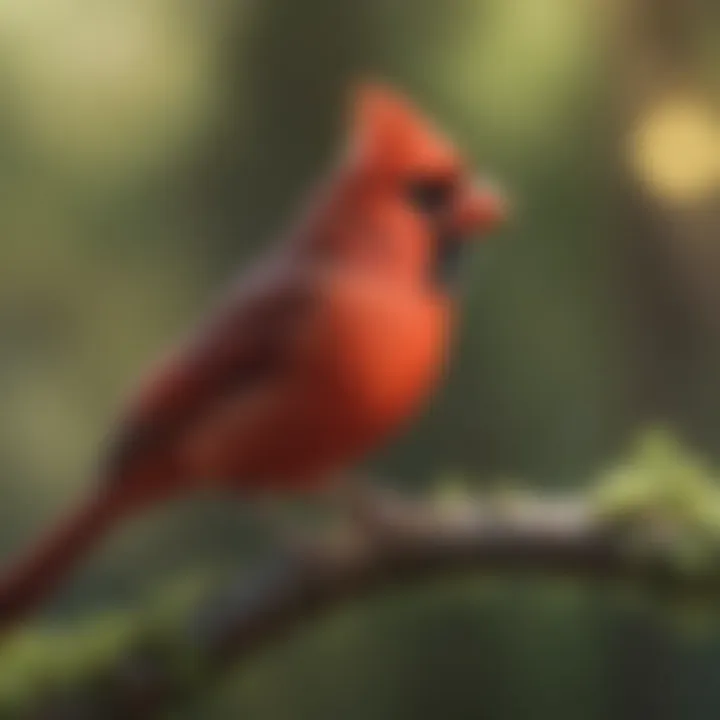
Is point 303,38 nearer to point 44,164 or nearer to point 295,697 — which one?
point 44,164

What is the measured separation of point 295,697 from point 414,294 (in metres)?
0.32

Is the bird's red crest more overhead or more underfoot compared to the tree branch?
more overhead

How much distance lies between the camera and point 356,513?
1216mm

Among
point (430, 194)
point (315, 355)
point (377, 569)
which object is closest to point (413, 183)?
point (430, 194)

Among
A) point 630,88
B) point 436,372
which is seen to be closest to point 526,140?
point 630,88

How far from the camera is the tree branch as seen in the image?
47.3 inches

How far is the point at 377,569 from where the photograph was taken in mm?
1221

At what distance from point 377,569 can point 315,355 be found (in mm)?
177

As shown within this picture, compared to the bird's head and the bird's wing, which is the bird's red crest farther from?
the bird's wing

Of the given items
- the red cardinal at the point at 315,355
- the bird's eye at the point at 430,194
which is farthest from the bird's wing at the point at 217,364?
the bird's eye at the point at 430,194

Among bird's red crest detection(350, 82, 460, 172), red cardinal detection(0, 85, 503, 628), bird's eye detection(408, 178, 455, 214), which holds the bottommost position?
red cardinal detection(0, 85, 503, 628)

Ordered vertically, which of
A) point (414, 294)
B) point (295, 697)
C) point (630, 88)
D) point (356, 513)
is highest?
point (630, 88)

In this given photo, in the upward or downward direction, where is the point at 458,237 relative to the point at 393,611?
upward

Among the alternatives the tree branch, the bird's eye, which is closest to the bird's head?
the bird's eye
